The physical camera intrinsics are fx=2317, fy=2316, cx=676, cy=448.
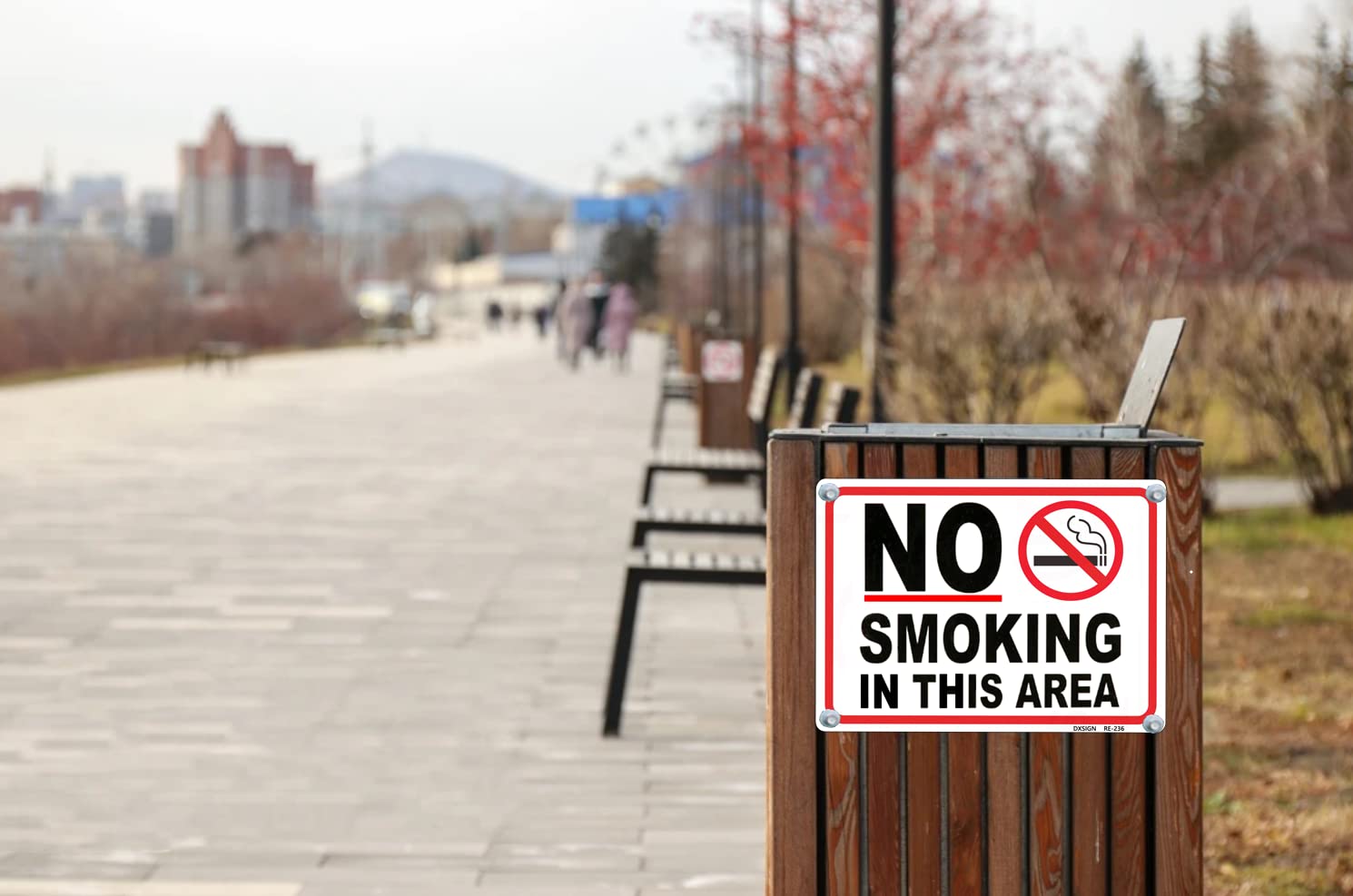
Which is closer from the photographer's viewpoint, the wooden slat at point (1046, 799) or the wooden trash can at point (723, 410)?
the wooden slat at point (1046, 799)

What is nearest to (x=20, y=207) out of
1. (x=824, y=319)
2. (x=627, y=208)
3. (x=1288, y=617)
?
(x=627, y=208)

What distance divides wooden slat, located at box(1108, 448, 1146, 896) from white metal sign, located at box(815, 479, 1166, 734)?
1.4 inches

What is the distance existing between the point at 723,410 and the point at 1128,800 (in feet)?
43.6

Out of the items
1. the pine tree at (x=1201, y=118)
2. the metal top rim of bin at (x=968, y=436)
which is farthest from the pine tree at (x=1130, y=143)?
the metal top rim of bin at (x=968, y=436)

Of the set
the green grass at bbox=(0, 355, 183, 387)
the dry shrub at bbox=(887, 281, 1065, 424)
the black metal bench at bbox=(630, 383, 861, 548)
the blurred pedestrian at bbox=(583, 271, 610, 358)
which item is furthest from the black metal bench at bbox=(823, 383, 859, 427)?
the blurred pedestrian at bbox=(583, 271, 610, 358)

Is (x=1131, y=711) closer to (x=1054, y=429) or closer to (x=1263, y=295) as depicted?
(x=1054, y=429)

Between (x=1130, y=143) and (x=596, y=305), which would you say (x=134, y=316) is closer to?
(x=596, y=305)

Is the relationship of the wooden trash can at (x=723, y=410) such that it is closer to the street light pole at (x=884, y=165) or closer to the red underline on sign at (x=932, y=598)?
the street light pole at (x=884, y=165)

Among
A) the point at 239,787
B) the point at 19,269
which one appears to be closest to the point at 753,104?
the point at 239,787

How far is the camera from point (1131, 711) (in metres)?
3.60

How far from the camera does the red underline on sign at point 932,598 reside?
11.8ft

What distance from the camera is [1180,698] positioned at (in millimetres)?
3611

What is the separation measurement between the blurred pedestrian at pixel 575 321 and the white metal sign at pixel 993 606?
40459mm

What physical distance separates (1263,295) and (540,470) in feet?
18.8
